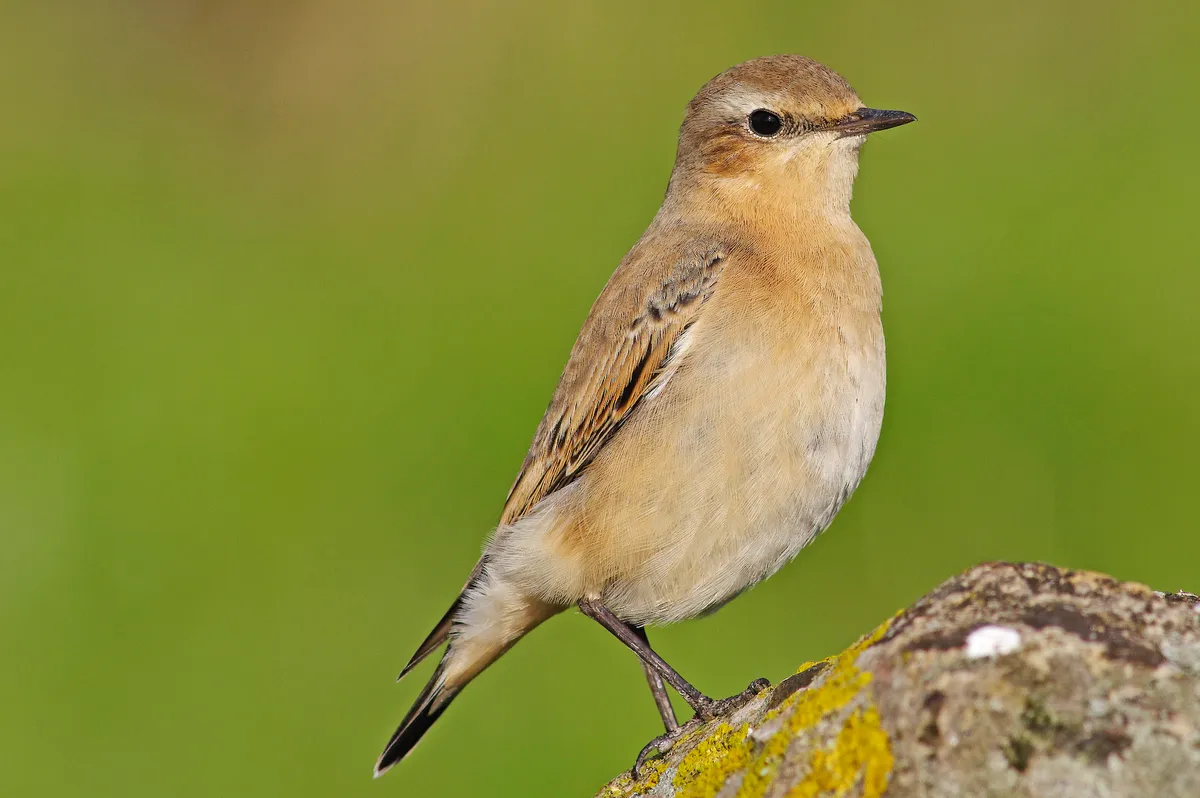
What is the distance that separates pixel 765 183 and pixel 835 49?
7.25m

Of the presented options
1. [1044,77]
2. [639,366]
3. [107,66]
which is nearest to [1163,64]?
[1044,77]

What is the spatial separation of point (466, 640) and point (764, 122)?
8.60 feet

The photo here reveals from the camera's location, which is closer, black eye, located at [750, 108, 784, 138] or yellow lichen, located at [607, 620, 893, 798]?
yellow lichen, located at [607, 620, 893, 798]

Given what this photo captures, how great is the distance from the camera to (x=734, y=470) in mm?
5492

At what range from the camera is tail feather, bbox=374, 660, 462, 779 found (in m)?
6.45

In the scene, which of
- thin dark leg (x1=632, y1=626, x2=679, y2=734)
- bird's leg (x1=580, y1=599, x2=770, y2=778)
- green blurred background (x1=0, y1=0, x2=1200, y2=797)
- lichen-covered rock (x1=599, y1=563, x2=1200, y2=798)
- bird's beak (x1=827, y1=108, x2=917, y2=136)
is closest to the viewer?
lichen-covered rock (x1=599, y1=563, x2=1200, y2=798)

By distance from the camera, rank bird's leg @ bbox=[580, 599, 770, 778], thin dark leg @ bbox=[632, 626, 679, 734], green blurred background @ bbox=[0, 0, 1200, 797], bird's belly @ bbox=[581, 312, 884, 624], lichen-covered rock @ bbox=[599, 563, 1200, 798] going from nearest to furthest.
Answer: lichen-covered rock @ bbox=[599, 563, 1200, 798] < bird's leg @ bbox=[580, 599, 770, 778] < bird's belly @ bbox=[581, 312, 884, 624] < thin dark leg @ bbox=[632, 626, 679, 734] < green blurred background @ bbox=[0, 0, 1200, 797]

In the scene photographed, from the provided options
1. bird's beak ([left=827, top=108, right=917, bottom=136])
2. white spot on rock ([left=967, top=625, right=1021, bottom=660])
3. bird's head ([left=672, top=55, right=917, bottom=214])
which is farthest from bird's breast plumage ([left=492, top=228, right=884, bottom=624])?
white spot on rock ([left=967, top=625, right=1021, bottom=660])

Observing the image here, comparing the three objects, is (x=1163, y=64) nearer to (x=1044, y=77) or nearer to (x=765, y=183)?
(x=1044, y=77)

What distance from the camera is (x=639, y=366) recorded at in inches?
234

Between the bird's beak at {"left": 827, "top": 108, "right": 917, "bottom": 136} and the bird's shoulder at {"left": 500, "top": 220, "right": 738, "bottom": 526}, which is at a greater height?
the bird's beak at {"left": 827, "top": 108, "right": 917, "bottom": 136}

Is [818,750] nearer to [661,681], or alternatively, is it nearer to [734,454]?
[734,454]

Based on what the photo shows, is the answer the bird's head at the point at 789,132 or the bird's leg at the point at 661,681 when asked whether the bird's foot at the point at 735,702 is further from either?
the bird's head at the point at 789,132

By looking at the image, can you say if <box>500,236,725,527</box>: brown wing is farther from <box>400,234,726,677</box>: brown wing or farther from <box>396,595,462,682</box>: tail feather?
<box>396,595,462,682</box>: tail feather
